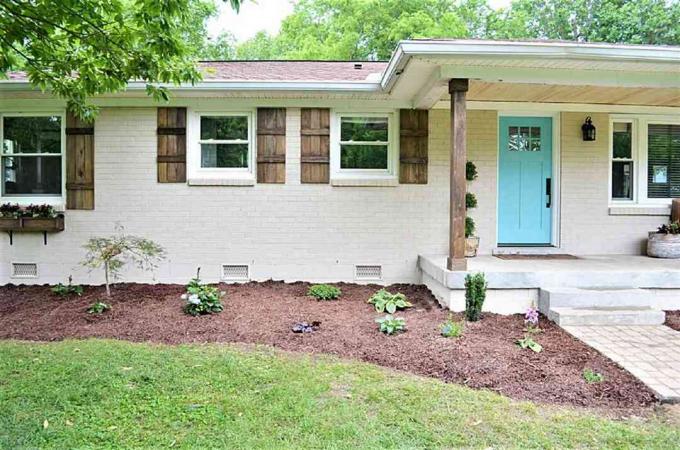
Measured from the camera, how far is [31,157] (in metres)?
6.86

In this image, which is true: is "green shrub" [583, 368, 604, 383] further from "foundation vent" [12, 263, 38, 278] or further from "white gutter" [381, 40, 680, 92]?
"foundation vent" [12, 263, 38, 278]

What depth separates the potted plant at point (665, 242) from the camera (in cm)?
Result: 661

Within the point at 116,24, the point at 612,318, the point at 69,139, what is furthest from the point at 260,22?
the point at 612,318

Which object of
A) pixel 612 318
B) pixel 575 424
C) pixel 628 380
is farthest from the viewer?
pixel 612 318

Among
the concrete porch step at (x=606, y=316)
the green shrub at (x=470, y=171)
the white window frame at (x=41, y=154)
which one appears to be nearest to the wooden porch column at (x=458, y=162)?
the concrete porch step at (x=606, y=316)

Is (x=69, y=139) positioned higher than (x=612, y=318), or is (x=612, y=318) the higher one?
(x=69, y=139)

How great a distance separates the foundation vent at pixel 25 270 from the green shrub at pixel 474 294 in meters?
6.08

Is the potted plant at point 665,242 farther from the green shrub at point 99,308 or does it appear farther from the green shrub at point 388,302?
the green shrub at point 99,308

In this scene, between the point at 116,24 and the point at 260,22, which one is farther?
the point at 260,22

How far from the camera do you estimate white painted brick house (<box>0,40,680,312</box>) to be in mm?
6703

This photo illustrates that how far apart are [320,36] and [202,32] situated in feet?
22.4

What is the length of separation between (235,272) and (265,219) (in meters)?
0.90

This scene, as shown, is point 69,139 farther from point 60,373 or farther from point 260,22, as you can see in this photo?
point 260,22

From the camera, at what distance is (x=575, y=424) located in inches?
109
